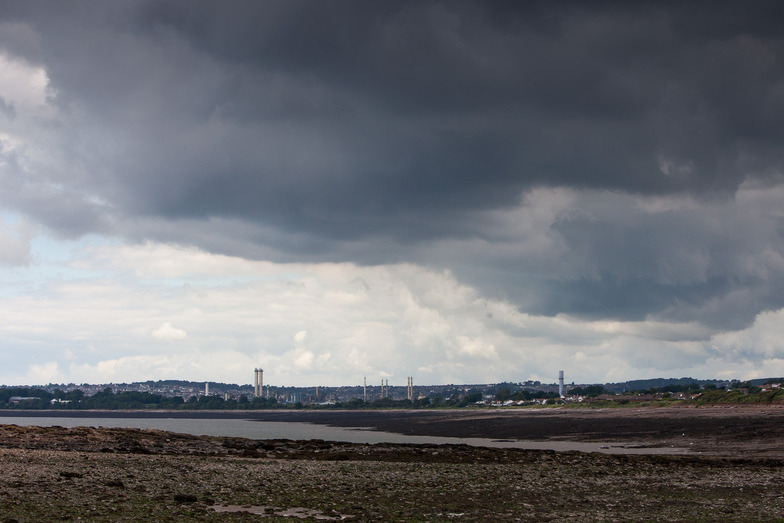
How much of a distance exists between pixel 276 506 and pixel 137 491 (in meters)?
6.92

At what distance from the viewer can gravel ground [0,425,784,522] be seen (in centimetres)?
2750

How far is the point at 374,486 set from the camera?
3547 cm

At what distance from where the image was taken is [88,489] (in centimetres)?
3055

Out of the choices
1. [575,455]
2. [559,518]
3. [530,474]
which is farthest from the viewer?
[575,455]

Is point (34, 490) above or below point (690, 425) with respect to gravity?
above

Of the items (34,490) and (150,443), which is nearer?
(34,490)

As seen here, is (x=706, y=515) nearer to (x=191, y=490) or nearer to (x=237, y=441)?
(x=191, y=490)

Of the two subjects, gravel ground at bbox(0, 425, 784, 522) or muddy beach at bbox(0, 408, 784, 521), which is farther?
muddy beach at bbox(0, 408, 784, 521)

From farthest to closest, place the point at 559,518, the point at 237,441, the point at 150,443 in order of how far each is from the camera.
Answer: the point at 237,441
the point at 150,443
the point at 559,518

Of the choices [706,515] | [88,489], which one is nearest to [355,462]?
[88,489]

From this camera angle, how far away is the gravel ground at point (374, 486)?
90.2 feet

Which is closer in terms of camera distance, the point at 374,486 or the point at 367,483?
the point at 374,486

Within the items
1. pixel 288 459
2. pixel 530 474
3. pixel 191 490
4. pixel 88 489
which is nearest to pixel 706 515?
pixel 530 474

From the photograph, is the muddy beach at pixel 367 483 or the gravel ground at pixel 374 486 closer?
the gravel ground at pixel 374 486
